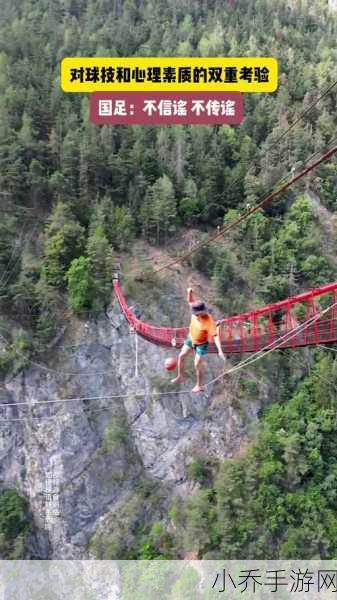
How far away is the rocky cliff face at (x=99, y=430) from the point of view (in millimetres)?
20469

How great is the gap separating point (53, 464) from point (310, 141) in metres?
20.9

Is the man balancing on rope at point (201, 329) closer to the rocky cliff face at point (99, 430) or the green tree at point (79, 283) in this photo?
the rocky cliff face at point (99, 430)

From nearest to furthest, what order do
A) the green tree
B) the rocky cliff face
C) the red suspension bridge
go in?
the red suspension bridge < the rocky cliff face < the green tree

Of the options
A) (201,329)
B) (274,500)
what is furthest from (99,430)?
(201,329)

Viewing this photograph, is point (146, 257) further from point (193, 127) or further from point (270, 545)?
point (270, 545)

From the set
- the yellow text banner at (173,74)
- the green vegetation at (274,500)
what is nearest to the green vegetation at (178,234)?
the green vegetation at (274,500)

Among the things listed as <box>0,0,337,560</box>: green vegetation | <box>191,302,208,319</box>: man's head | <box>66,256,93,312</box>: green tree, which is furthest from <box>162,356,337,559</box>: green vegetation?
<box>191,302,208,319</box>: man's head

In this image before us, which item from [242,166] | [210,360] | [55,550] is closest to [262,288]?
[210,360]

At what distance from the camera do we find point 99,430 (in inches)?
844

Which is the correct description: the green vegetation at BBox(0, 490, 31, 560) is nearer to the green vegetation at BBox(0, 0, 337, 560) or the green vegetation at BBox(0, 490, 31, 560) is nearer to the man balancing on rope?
the green vegetation at BBox(0, 0, 337, 560)

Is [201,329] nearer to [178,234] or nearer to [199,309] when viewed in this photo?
[199,309]

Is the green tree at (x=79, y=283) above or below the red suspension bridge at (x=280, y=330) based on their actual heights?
above

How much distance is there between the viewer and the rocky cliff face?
20.5 metres

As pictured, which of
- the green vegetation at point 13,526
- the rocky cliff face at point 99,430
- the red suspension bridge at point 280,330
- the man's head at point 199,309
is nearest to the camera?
the man's head at point 199,309
